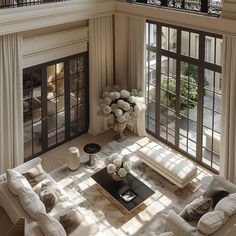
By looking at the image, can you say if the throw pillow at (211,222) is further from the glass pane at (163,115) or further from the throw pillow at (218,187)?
the glass pane at (163,115)

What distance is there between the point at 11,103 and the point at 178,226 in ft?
13.0

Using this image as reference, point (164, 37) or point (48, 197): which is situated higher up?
point (164, 37)

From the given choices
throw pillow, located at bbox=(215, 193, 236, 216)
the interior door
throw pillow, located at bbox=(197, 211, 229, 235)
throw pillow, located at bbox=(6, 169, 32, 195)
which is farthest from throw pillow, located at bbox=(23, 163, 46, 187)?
throw pillow, located at bbox=(215, 193, 236, 216)

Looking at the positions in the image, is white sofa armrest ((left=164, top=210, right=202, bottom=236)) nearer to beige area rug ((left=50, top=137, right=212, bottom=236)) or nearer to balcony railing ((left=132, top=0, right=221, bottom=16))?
beige area rug ((left=50, top=137, right=212, bottom=236))

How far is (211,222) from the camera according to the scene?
5543 mm

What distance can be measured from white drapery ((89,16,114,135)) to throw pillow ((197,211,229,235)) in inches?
179

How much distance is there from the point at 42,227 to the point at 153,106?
4581 mm

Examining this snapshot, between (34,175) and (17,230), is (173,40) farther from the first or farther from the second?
(17,230)

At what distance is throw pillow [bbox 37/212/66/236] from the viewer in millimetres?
5500

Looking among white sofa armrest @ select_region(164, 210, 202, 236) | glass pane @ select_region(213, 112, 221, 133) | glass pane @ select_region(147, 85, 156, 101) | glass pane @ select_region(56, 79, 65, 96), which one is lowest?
white sofa armrest @ select_region(164, 210, 202, 236)

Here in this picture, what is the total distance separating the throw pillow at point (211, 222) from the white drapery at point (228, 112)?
1.88m

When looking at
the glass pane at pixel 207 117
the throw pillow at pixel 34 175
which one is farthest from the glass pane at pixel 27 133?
the glass pane at pixel 207 117

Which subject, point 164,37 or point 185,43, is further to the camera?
point 164,37

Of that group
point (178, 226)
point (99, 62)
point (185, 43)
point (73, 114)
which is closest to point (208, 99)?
point (185, 43)
